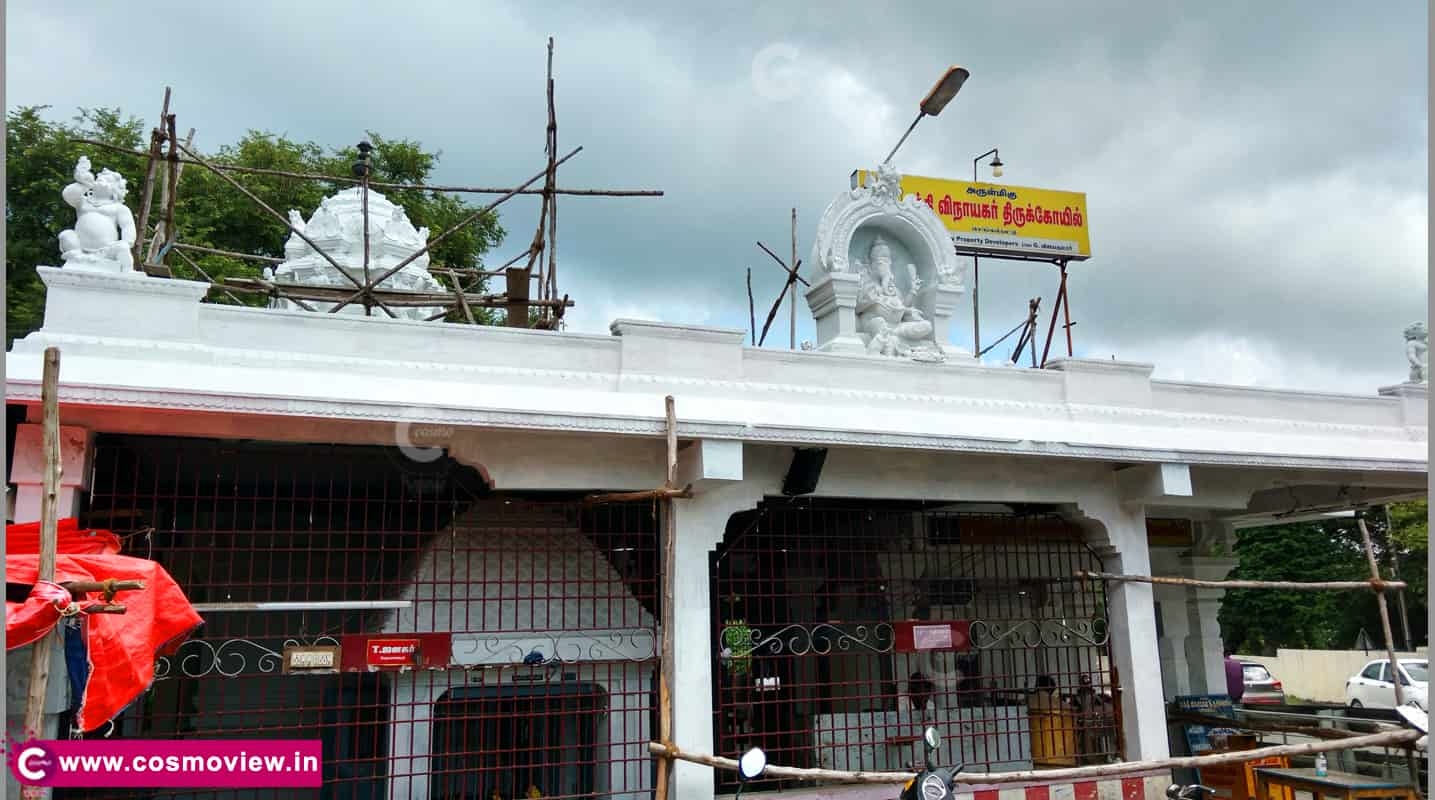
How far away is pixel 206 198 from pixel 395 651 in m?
18.1

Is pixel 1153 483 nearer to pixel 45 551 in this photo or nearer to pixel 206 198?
pixel 45 551

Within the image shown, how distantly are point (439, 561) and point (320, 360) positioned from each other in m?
2.53

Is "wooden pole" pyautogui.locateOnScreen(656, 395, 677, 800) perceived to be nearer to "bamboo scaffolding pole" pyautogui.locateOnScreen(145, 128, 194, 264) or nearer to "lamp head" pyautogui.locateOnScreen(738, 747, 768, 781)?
"lamp head" pyautogui.locateOnScreen(738, 747, 768, 781)

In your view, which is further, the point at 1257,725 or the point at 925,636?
the point at 1257,725

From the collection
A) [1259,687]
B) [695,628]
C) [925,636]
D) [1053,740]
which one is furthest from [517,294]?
[1259,687]

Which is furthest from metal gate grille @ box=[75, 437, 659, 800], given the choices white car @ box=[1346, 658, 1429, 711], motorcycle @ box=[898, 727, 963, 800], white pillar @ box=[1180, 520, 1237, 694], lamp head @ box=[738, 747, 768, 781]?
white car @ box=[1346, 658, 1429, 711]

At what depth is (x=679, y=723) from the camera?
23.7 ft

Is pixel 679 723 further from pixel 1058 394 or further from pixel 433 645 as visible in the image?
pixel 1058 394

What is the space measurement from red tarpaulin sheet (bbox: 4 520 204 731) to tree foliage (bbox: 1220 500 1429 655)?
27379 mm

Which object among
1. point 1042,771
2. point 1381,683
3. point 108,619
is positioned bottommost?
point 1381,683

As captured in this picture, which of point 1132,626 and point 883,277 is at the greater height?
point 883,277

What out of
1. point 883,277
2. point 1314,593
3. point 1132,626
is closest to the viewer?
point 1132,626

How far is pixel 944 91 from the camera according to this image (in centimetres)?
964

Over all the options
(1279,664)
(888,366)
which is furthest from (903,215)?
(1279,664)
